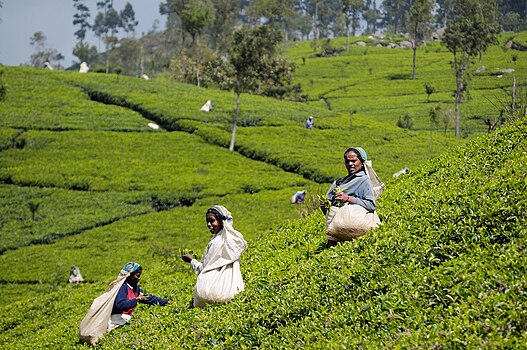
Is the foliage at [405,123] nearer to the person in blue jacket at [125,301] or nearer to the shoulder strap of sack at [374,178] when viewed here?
the shoulder strap of sack at [374,178]

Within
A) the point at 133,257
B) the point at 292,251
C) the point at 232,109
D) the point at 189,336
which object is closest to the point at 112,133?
the point at 232,109

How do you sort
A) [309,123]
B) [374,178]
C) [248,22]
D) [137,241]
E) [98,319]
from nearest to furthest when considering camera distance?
[374,178] → [98,319] → [137,241] → [309,123] → [248,22]

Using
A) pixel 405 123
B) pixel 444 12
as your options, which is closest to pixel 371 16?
pixel 444 12

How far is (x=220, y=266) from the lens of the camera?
10.6 metres

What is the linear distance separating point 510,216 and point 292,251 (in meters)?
5.62

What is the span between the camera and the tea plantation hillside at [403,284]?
6.72 m

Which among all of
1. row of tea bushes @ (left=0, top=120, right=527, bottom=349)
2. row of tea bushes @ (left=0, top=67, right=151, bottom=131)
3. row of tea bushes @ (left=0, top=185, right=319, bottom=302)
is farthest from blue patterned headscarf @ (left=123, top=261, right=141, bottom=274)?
row of tea bushes @ (left=0, top=67, right=151, bottom=131)

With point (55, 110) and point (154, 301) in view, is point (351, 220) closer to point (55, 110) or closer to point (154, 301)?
point (154, 301)

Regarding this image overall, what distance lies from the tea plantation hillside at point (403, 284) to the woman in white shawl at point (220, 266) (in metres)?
0.29

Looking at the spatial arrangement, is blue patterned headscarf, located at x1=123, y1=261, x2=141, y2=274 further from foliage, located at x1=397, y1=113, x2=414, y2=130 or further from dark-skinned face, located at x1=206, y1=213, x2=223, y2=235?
foliage, located at x1=397, y1=113, x2=414, y2=130

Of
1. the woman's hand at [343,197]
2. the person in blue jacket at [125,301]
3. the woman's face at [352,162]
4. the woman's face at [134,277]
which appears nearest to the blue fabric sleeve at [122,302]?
the person in blue jacket at [125,301]

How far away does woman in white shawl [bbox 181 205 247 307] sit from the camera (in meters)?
10.6

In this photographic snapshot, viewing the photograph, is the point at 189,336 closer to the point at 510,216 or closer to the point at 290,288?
the point at 290,288

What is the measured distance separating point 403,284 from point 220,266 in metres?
3.60
